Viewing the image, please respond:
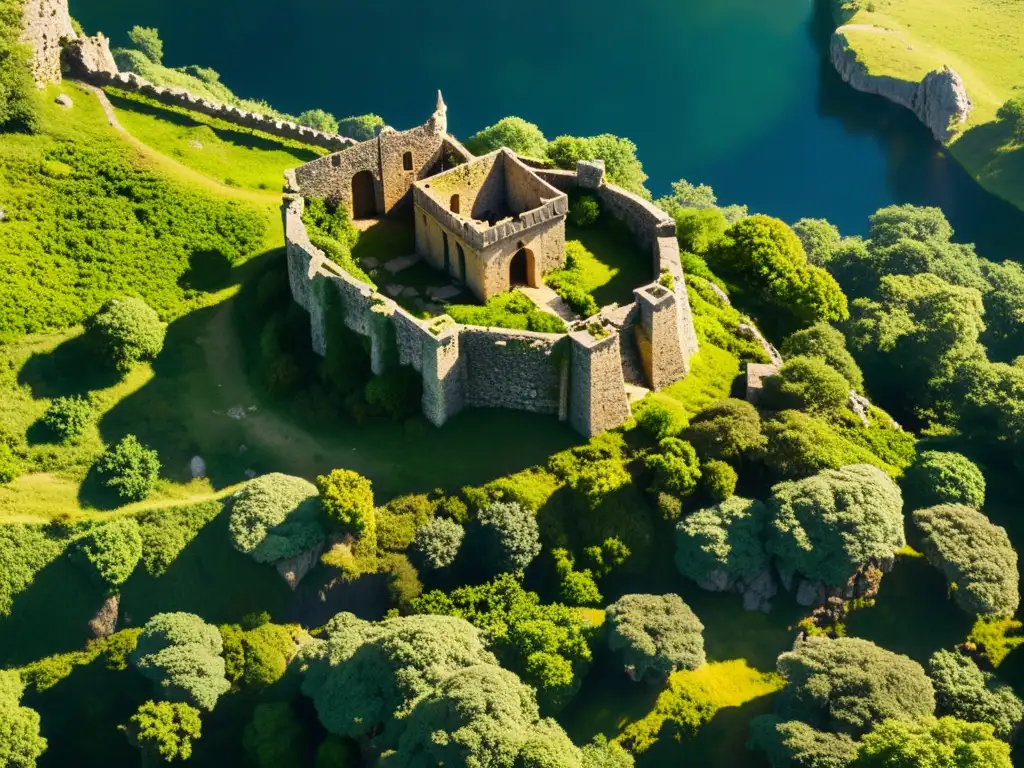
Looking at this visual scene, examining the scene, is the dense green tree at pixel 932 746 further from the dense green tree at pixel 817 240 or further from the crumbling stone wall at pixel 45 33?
the crumbling stone wall at pixel 45 33

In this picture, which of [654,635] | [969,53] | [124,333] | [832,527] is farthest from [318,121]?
[654,635]

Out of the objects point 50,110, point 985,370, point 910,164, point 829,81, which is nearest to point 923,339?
point 985,370

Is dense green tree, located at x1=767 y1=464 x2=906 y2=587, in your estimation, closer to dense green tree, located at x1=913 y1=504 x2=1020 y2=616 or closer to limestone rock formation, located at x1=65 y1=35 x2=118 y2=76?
dense green tree, located at x1=913 y1=504 x2=1020 y2=616

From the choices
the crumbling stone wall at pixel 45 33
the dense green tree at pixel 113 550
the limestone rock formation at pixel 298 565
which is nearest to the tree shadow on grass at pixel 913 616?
the limestone rock formation at pixel 298 565

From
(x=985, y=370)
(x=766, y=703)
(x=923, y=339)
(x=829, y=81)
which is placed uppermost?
(x=829, y=81)

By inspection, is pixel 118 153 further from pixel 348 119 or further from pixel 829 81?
pixel 829 81

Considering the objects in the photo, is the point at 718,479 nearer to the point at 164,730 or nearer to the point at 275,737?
the point at 275,737
